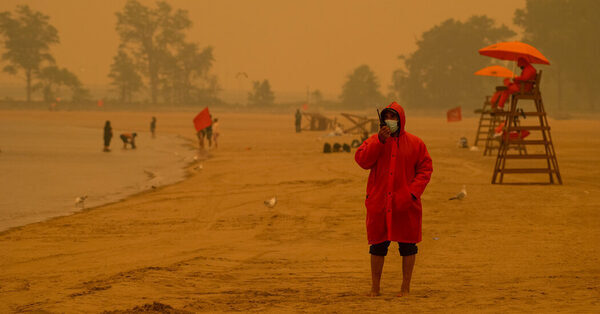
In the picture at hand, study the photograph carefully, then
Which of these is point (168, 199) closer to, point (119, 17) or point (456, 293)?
point (456, 293)

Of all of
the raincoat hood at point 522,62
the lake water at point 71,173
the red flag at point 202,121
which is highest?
the raincoat hood at point 522,62

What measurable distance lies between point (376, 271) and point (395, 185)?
34.2 inches

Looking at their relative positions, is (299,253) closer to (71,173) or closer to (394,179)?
(394,179)

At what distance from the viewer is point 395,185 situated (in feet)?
19.1

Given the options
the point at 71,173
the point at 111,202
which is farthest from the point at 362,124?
the point at 111,202

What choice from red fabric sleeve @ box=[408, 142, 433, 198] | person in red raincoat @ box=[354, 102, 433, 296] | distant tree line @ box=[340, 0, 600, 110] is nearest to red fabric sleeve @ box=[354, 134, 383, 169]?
person in red raincoat @ box=[354, 102, 433, 296]

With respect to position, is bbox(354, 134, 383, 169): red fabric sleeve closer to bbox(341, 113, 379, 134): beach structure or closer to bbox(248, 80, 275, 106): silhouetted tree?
bbox(341, 113, 379, 134): beach structure

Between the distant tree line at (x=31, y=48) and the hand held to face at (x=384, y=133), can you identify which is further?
the distant tree line at (x=31, y=48)

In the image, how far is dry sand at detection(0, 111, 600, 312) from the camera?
6113 mm

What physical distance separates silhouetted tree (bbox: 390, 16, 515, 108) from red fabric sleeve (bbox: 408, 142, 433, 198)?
296ft

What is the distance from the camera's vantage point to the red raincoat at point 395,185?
5785 millimetres

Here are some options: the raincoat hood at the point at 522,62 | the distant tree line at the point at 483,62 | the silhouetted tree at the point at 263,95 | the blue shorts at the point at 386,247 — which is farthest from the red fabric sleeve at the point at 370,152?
the silhouetted tree at the point at 263,95

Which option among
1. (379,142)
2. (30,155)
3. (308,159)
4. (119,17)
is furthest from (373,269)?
(119,17)

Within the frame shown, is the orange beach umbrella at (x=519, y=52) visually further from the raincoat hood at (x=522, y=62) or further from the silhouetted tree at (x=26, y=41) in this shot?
the silhouetted tree at (x=26, y=41)
